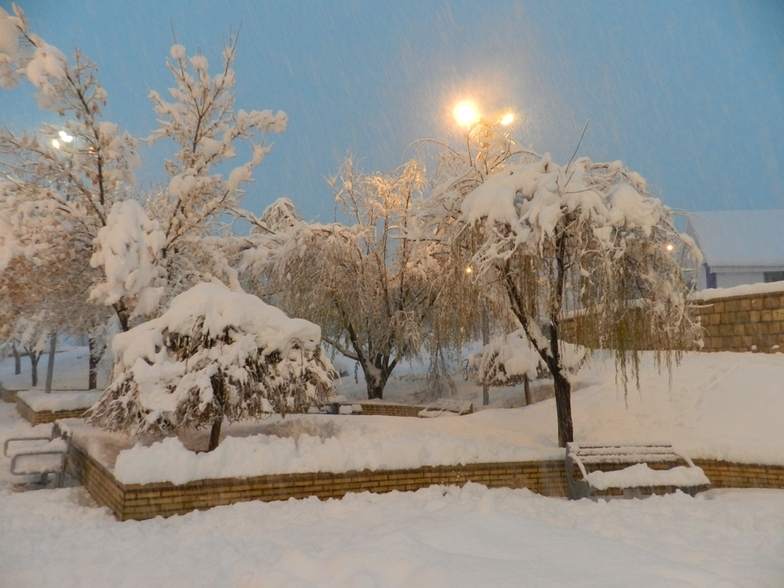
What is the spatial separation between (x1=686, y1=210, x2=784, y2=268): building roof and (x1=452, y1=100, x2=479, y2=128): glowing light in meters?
21.8

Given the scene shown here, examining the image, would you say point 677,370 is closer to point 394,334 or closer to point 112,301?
point 394,334

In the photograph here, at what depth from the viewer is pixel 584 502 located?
733cm

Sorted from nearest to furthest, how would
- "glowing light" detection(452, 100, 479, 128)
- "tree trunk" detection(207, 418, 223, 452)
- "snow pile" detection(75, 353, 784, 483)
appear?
"snow pile" detection(75, 353, 784, 483)
"tree trunk" detection(207, 418, 223, 452)
"glowing light" detection(452, 100, 479, 128)

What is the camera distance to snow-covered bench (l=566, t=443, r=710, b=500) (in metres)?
7.83

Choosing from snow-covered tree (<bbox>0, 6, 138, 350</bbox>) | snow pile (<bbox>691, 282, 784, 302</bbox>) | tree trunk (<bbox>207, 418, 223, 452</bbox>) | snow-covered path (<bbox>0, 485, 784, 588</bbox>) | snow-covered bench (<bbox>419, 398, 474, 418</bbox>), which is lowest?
snow-covered path (<bbox>0, 485, 784, 588</bbox>)

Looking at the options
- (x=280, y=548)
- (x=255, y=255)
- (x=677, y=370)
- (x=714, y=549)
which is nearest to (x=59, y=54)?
(x=255, y=255)

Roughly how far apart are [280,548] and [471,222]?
5490 millimetres

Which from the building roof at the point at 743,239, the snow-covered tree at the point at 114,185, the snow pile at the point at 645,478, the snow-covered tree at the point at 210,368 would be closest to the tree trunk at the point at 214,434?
the snow-covered tree at the point at 210,368

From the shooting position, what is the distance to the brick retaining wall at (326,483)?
6.81 metres

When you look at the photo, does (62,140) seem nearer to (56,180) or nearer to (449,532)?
(56,180)

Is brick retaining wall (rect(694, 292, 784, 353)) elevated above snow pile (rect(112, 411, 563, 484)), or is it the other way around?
brick retaining wall (rect(694, 292, 784, 353))

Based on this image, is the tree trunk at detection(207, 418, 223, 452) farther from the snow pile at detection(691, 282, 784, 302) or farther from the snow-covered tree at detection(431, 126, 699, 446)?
the snow pile at detection(691, 282, 784, 302)

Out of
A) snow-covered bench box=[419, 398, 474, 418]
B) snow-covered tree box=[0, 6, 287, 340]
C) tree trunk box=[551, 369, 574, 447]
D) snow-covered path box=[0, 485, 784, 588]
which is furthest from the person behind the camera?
snow-covered bench box=[419, 398, 474, 418]

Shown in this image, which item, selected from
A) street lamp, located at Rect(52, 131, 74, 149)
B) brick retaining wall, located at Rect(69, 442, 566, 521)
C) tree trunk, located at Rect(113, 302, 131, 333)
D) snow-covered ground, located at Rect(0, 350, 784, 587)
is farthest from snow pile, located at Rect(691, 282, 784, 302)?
street lamp, located at Rect(52, 131, 74, 149)
